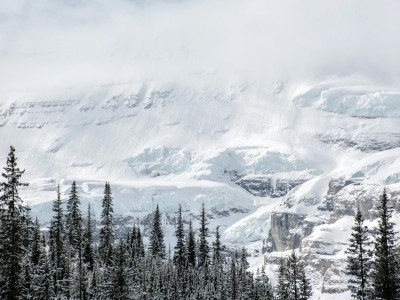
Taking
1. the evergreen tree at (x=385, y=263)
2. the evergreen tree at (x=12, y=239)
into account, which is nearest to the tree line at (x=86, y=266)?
the evergreen tree at (x=12, y=239)

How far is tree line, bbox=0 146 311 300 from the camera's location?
180 ft

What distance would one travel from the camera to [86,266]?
102 metres

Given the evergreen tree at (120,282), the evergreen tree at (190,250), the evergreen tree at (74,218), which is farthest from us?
the evergreen tree at (190,250)

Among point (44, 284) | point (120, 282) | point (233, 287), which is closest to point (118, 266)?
point (120, 282)

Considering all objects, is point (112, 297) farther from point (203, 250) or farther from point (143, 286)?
point (203, 250)

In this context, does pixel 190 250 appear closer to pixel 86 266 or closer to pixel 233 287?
pixel 233 287

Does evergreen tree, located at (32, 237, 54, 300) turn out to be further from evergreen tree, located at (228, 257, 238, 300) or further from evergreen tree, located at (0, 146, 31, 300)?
evergreen tree, located at (228, 257, 238, 300)

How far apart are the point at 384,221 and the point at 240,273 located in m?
61.0

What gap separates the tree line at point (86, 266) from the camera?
54812 mm

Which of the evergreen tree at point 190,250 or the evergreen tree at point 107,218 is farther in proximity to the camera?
the evergreen tree at point 190,250

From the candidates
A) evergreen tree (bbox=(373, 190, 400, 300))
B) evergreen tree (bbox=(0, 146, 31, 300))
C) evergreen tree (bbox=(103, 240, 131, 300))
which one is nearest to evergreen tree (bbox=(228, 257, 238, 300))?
evergreen tree (bbox=(103, 240, 131, 300))

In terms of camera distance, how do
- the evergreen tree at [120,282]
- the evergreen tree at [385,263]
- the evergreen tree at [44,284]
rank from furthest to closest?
the evergreen tree at [120,282]
the evergreen tree at [44,284]
the evergreen tree at [385,263]

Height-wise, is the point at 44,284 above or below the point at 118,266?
below

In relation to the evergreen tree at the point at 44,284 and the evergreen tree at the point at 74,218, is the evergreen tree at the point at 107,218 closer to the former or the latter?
the evergreen tree at the point at 74,218
